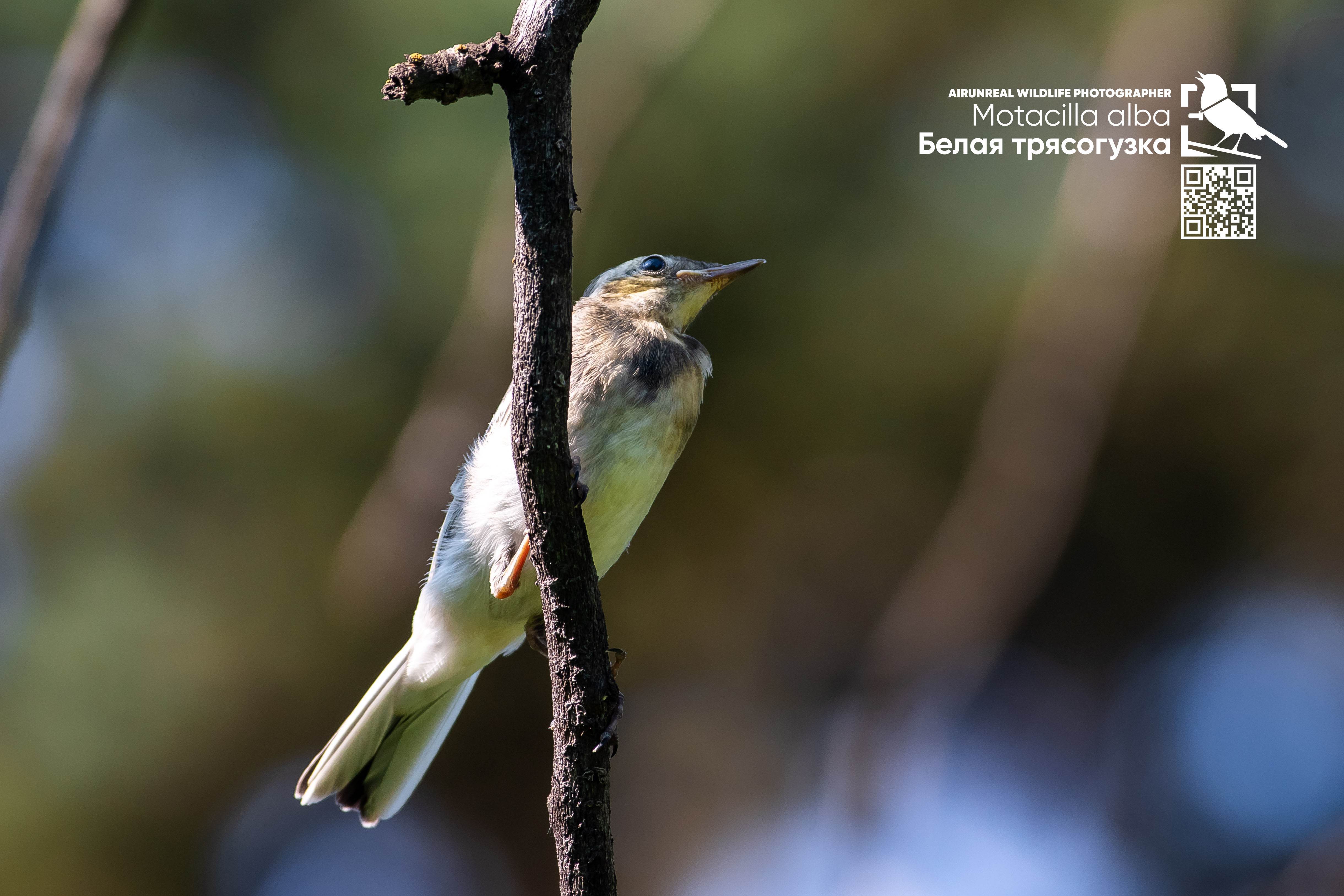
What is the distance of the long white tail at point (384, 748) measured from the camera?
3.66 metres

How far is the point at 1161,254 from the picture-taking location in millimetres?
4844

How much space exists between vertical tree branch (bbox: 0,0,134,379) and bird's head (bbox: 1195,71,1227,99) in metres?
4.71

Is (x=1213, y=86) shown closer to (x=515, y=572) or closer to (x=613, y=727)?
(x=515, y=572)

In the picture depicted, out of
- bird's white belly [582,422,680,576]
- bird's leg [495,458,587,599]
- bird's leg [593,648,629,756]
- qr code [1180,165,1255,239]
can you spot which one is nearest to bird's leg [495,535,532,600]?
bird's leg [495,458,587,599]

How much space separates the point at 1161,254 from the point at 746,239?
1965 mm

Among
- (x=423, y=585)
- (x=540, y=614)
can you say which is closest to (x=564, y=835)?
(x=540, y=614)

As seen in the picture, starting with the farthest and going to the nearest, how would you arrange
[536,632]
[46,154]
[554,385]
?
[536,632] < [554,385] < [46,154]

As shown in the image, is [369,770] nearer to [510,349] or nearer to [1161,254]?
[510,349]

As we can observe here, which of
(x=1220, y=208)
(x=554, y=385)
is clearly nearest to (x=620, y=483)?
(x=554, y=385)

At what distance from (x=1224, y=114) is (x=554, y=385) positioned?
4119 millimetres

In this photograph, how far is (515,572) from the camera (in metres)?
3.04

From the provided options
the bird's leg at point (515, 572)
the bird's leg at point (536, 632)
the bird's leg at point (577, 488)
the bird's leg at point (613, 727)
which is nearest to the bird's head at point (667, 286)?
the bird's leg at point (515, 572)

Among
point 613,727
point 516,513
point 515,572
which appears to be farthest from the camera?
point 516,513

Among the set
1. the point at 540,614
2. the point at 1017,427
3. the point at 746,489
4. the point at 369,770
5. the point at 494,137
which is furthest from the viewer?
the point at 746,489
